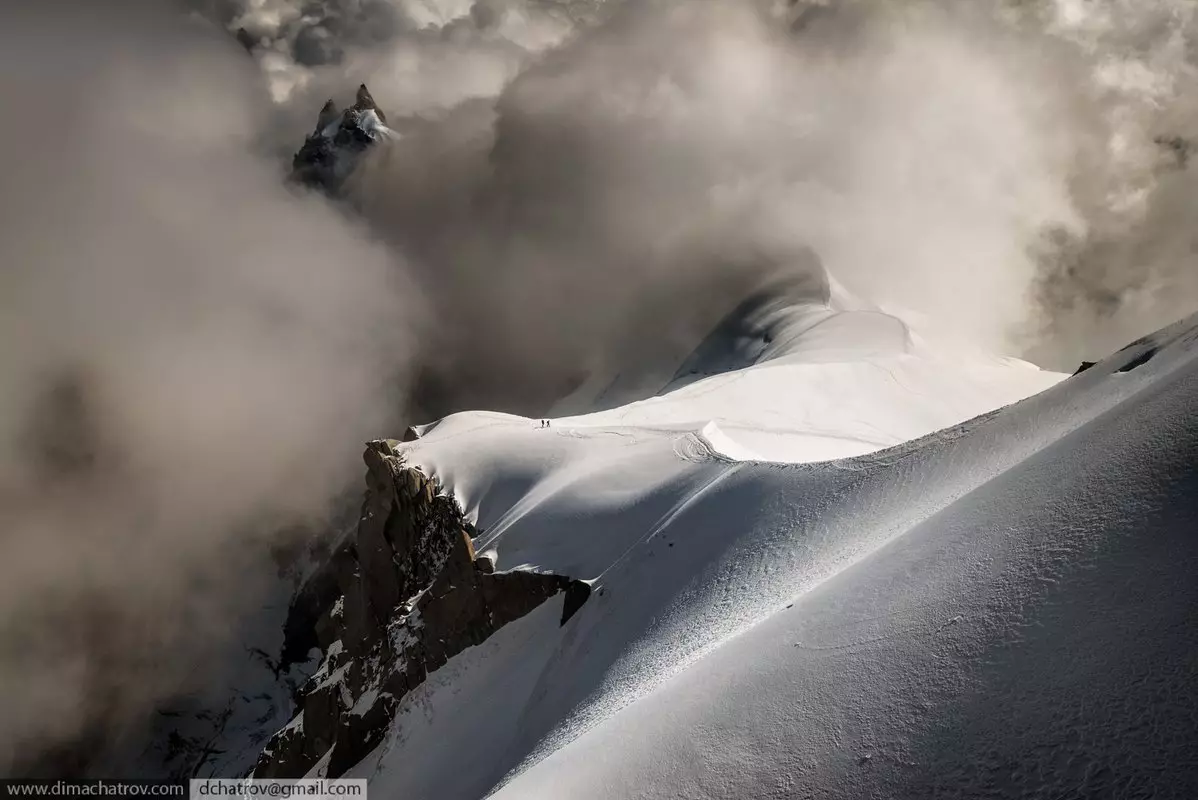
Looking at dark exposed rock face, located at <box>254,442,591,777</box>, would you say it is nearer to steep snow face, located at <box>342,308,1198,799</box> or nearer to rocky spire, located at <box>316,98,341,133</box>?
steep snow face, located at <box>342,308,1198,799</box>

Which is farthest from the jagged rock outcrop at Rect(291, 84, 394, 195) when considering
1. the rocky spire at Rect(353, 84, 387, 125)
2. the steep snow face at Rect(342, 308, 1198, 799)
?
the steep snow face at Rect(342, 308, 1198, 799)

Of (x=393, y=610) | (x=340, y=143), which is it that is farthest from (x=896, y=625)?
(x=340, y=143)

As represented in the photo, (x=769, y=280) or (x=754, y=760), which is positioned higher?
(x=769, y=280)

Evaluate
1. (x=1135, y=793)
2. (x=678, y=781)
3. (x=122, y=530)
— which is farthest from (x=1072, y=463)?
(x=122, y=530)

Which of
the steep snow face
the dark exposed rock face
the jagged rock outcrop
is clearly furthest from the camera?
the jagged rock outcrop

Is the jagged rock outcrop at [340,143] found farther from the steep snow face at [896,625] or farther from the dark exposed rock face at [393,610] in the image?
the steep snow face at [896,625]

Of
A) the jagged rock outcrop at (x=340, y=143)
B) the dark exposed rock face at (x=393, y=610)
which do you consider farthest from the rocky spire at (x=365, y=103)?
the dark exposed rock face at (x=393, y=610)

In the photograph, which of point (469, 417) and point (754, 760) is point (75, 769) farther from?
point (754, 760)
